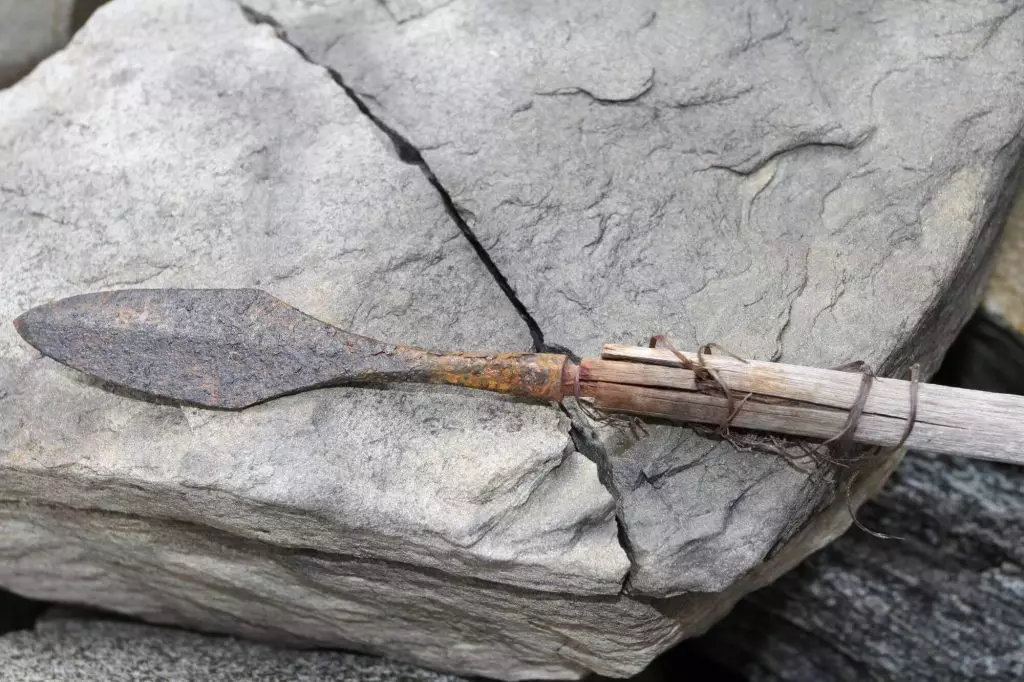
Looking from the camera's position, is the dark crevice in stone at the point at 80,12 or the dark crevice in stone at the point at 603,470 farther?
the dark crevice in stone at the point at 80,12

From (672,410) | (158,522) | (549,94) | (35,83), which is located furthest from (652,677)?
(35,83)

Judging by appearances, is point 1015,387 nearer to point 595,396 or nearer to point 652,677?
point 652,677

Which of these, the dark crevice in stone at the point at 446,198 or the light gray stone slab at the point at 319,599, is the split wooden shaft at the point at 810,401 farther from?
the light gray stone slab at the point at 319,599

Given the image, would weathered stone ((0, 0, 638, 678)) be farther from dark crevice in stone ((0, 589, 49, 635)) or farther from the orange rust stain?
dark crevice in stone ((0, 589, 49, 635))

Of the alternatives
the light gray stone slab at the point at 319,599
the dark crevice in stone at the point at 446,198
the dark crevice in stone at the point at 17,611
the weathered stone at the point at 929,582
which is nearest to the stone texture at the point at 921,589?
the weathered stone at the point at 929,582

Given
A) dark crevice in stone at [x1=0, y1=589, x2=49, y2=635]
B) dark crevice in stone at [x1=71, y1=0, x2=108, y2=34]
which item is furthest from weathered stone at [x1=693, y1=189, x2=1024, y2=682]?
dark crevice in stone at [x1=71, y1=0, x2=108, y2=34]

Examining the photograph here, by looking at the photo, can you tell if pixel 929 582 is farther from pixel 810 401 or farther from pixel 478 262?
pixel 478 262
